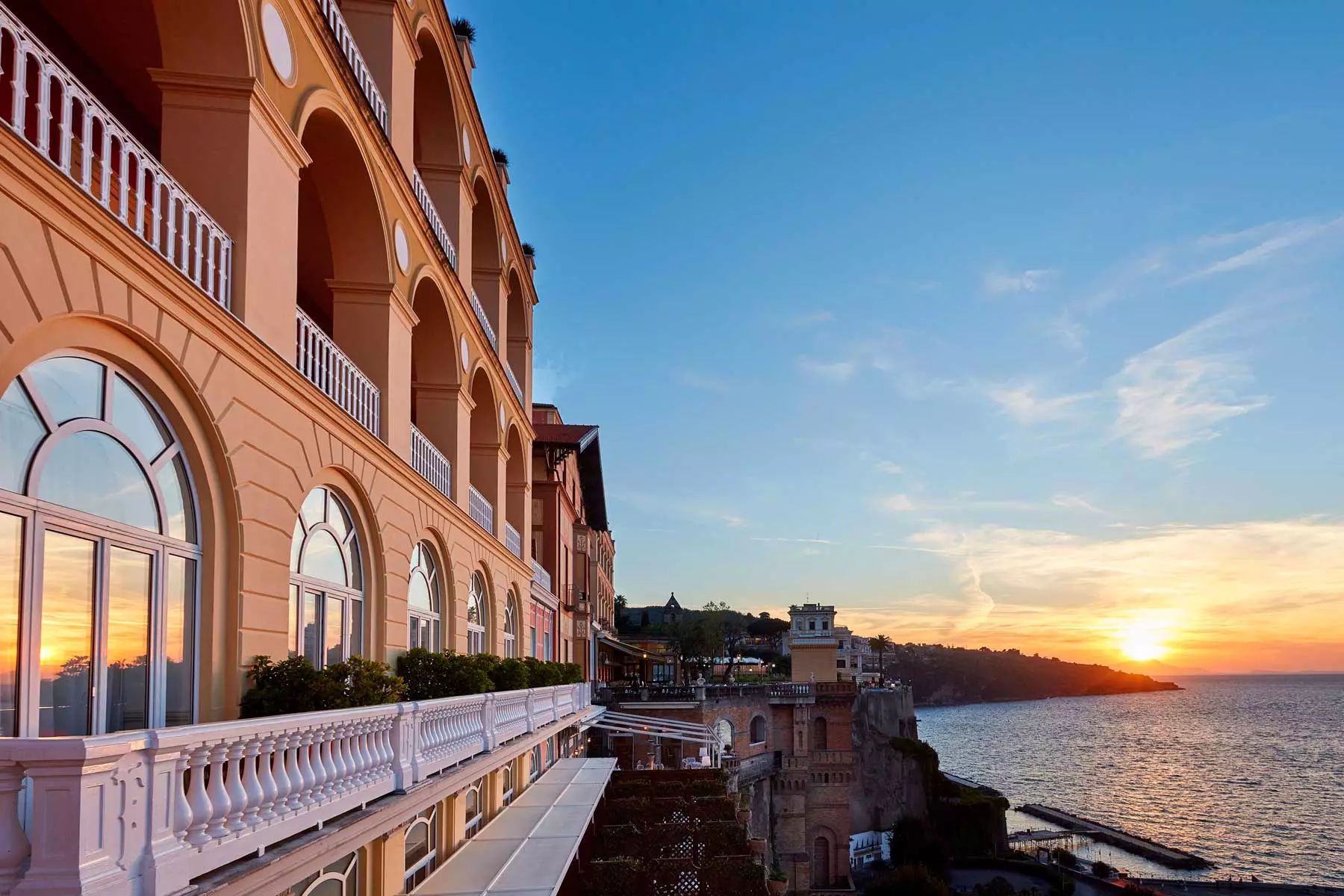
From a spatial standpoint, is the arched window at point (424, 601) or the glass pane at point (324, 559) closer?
the glass pane at point (324, 559)

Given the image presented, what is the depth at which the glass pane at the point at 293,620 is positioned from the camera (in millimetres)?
10367

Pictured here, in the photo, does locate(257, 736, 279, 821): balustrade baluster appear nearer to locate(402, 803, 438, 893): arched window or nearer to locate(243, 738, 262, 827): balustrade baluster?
locate(243, 738, 262, 827): balustrade baluster

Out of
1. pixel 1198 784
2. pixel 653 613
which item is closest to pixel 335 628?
pixel 1198 784

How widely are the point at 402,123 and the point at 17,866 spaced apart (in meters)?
12.3

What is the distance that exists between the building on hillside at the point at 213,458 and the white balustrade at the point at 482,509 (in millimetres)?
4165

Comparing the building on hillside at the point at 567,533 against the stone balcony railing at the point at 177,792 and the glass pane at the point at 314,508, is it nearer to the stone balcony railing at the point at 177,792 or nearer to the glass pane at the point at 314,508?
the glass pane at the point at 314,508

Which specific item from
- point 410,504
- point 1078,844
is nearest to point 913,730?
point 1078,844

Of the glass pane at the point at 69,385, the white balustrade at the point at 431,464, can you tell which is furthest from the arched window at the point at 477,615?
the glass pane at the point at 69,385

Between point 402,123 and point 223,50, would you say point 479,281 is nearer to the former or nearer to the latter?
point 402,123

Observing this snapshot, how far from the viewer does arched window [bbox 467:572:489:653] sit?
20.2 metres

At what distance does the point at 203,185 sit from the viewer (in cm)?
891

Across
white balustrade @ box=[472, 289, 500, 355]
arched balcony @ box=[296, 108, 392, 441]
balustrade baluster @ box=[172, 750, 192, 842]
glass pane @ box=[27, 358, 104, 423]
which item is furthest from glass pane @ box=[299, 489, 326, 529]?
white balustrade @ box=[472, 289, 500, 355]

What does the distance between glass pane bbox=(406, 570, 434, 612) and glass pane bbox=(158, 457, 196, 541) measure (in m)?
7.29

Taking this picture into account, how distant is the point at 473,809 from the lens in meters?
18.2
